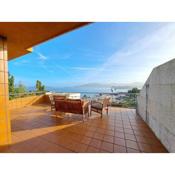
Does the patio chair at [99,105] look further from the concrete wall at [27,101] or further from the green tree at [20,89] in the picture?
the green tree at [20,89]

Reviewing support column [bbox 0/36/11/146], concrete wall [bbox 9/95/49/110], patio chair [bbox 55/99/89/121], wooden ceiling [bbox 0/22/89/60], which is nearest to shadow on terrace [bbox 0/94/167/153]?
support column [bbox 0/36/11/146]

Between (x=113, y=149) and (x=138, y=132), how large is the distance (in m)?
1.18

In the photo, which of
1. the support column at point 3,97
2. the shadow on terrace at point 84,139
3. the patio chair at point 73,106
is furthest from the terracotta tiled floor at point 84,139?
the patio chair at point 73,106

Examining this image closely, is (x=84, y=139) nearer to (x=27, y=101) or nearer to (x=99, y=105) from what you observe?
(x=99, y=105)

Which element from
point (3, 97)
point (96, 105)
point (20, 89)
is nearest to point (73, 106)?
point (96, 105)

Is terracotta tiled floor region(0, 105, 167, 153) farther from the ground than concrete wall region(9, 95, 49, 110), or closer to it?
closer to it

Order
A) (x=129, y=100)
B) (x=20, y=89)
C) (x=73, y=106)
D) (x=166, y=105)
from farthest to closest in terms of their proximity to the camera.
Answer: (x=20, y=89) → (x=129, y=100) → (x=73, y=106) → (x=166, y=105)

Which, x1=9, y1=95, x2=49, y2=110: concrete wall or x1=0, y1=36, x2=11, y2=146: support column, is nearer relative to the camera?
x1=0, y1=36, x2=11, y2=146: support column

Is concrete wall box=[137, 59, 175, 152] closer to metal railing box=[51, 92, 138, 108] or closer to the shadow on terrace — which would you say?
the shadow on terrace

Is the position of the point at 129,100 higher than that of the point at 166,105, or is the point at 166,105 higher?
the point at 166,105

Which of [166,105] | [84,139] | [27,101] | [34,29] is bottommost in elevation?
[84,139]
